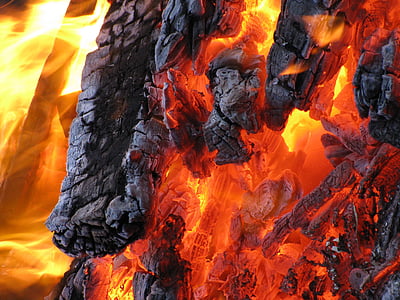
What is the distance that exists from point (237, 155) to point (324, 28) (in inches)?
22.5

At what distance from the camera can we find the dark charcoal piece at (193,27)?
169 cm

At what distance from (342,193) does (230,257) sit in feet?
1.96

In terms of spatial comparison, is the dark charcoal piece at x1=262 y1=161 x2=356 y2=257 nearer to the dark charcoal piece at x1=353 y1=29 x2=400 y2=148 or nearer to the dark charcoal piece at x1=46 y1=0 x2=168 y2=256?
the dark charcoal piece at x1=353 y1=29 x2=400 y2=148

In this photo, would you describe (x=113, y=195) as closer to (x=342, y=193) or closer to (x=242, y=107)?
(x=242, y=107)

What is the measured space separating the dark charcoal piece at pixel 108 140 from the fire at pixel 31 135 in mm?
887

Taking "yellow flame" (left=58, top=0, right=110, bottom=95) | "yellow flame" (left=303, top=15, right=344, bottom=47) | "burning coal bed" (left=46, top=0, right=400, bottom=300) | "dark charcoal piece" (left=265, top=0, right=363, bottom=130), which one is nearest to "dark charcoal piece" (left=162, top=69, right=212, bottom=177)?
"burning coal bed" (left=46, top=0, right=400, bottom=300)

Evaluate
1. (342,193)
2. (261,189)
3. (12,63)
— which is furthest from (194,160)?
(12,63)

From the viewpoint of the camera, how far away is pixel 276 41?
150 cm

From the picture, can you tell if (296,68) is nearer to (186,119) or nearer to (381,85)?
(381,85)

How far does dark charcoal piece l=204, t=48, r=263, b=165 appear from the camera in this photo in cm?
159

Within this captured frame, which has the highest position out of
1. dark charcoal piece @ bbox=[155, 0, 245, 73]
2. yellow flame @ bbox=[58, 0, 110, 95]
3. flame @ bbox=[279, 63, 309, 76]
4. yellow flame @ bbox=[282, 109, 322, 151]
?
yellow flame @ bbox=[58, 0, 110, 95]

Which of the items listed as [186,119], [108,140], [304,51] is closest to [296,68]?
[304,51]

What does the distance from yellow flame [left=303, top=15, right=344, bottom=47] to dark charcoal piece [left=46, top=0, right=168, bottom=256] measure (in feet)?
2.48

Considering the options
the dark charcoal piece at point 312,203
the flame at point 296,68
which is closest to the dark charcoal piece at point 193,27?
the flame at point 296,68
